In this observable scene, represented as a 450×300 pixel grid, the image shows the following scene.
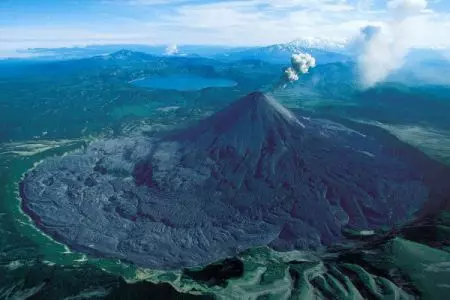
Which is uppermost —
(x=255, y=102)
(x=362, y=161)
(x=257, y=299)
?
(x=255, y=102)

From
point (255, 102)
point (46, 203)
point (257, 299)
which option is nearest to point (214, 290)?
point (257, 299)

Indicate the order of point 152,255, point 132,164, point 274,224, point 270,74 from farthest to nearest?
point 270,74, point 132,164, point 274,224, point 152,255

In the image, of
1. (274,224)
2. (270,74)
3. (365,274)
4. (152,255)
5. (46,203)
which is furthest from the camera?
(270,74)

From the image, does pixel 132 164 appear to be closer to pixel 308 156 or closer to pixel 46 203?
pixel 46 203

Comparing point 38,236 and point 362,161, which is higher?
point 362,161

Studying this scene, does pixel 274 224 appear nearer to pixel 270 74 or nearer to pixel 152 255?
pixel 152 255

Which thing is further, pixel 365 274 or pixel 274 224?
pixel 274 224
